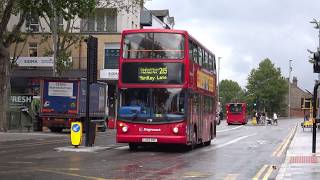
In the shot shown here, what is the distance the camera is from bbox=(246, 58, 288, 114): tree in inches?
4985

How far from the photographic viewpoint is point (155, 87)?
22375mm

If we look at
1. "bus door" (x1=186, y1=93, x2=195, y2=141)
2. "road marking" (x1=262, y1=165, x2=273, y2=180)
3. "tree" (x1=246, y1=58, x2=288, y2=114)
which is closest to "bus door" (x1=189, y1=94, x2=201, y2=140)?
"bus door" (x1=186, y1=93, x2=195, y2=141)

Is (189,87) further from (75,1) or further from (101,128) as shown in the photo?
(101,128)

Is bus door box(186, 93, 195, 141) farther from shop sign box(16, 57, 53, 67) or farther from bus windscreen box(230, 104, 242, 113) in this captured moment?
bus windscreen box(230, 104, 242, 113)

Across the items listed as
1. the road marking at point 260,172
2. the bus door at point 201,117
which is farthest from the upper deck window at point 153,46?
the road marking at point 260,172

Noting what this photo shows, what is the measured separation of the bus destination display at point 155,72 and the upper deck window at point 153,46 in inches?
12.1

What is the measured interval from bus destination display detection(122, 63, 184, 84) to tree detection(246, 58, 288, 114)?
103697mm

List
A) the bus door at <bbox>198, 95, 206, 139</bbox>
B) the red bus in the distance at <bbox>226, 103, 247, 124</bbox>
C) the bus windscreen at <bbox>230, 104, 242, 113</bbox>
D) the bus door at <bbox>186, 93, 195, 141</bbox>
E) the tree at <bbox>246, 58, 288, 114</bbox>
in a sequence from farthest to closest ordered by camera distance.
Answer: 1. the tree at <bbox>246, 58, 288, 114</bbox>
2. the red bus in the distance at <bbox>226, 103, 247, 124</bbox>
3. the bus windscreen at <bbox>230, 104, 242, 113</bbox>
4. the bus door at <bbox>198, 95, 206, 139</bbox>
5. the bus door at <bbox>186, 93, 195, 141</bbox>

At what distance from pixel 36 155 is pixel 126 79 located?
4.52m

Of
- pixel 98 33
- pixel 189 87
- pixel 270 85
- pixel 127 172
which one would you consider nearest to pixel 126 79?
pixel 189 87

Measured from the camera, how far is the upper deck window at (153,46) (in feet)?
73.2

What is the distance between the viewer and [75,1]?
1082 inches

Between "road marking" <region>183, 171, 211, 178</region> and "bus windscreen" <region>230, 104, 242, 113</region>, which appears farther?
"bus windscreen" <region>230, 104, 242, 113</region>

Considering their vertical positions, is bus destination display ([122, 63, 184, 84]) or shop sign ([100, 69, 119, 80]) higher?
shop sign ([100, 69, 119, 80])
